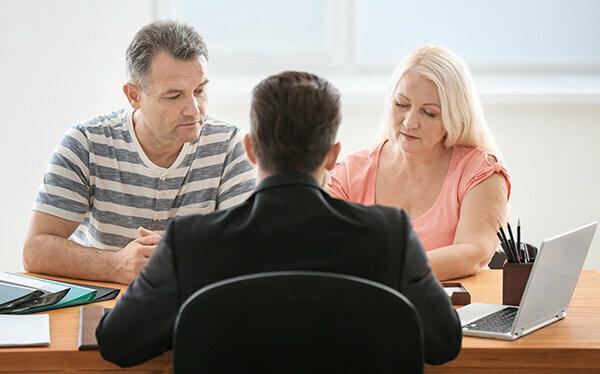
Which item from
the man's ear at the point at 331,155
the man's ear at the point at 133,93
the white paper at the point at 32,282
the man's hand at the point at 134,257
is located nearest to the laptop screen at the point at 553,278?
the man's ear at the point at 331,155

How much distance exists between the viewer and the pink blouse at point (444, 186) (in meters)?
2.85

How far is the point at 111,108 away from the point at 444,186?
6.40ft

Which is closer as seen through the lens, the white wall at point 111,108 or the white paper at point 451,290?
the white paper at point 451,290

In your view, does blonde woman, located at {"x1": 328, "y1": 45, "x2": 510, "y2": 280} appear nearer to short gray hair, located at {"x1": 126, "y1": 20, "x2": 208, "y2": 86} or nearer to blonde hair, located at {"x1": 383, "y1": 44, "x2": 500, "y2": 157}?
blonde hair, located at {"x1": 383, "y1": 44, "x2": 500, "y2": 157}

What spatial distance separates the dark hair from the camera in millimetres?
1759

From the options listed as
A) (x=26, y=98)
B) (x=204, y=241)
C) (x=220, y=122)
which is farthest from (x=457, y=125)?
(x=26, y=98)

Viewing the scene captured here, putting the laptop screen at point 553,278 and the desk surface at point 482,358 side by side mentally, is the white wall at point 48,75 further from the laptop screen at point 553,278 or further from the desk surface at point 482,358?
the laptop screen at point 553,278

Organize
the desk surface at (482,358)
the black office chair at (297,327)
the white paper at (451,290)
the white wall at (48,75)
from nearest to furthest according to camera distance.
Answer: the black office chair at (297,327), the desk surface at (482,358), the white paper at (451,290), the white wall at (48,75)

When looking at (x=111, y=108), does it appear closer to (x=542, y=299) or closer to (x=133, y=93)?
(x=133, y=93)

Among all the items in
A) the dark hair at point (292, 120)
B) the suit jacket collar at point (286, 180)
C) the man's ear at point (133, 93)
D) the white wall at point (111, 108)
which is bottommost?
the white wall at point (111, 108)

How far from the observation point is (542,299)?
2094 millimetres

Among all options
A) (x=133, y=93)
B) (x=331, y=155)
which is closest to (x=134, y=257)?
(x=133, y=93)

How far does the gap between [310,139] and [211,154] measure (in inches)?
47.8

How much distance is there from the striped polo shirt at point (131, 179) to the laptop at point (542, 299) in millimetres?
937
